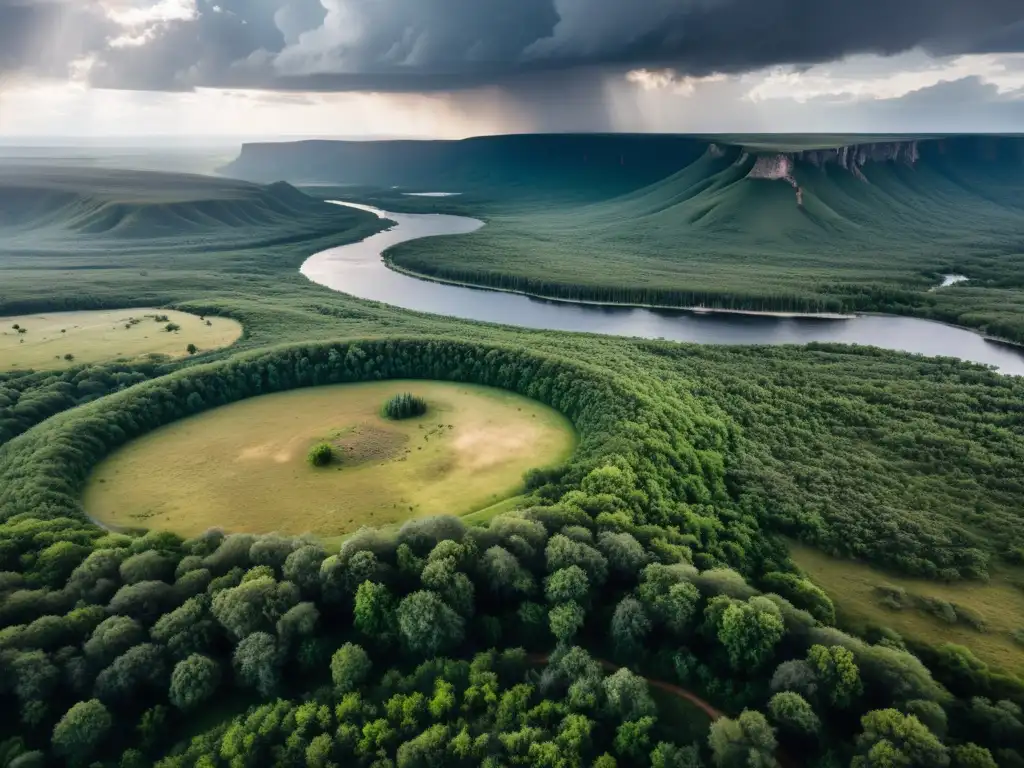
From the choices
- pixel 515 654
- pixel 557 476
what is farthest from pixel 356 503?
pixel 515 654

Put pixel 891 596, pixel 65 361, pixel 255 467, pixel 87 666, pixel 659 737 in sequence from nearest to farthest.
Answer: pixel 659 737
pixel 87 666
pixel 891 596
pixel 255 467
pixel 65 361

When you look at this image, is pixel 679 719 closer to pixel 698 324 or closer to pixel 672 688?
pixel 672 688

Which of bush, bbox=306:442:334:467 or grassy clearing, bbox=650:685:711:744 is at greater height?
bush, bbox=306:442:334:467

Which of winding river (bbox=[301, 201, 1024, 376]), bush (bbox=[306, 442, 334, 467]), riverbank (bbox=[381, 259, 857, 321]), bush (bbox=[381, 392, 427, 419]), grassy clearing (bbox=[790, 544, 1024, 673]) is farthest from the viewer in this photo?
riverbank (bbox=[381, 259, 857, 321])

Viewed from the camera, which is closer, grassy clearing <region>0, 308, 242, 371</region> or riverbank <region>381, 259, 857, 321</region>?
grassy clearing <region>0, 308, 242, 371</region>

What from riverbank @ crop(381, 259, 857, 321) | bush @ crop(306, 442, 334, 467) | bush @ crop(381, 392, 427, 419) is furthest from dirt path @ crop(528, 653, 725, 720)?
riverbank @ crop(381, 259, 857, 321)

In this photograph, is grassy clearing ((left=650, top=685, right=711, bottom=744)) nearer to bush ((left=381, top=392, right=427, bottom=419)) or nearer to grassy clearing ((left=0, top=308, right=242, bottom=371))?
bush ((left=381, top=392, right=427, bottom=419))

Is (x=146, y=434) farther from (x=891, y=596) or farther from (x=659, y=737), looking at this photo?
(x=891, y=596)
